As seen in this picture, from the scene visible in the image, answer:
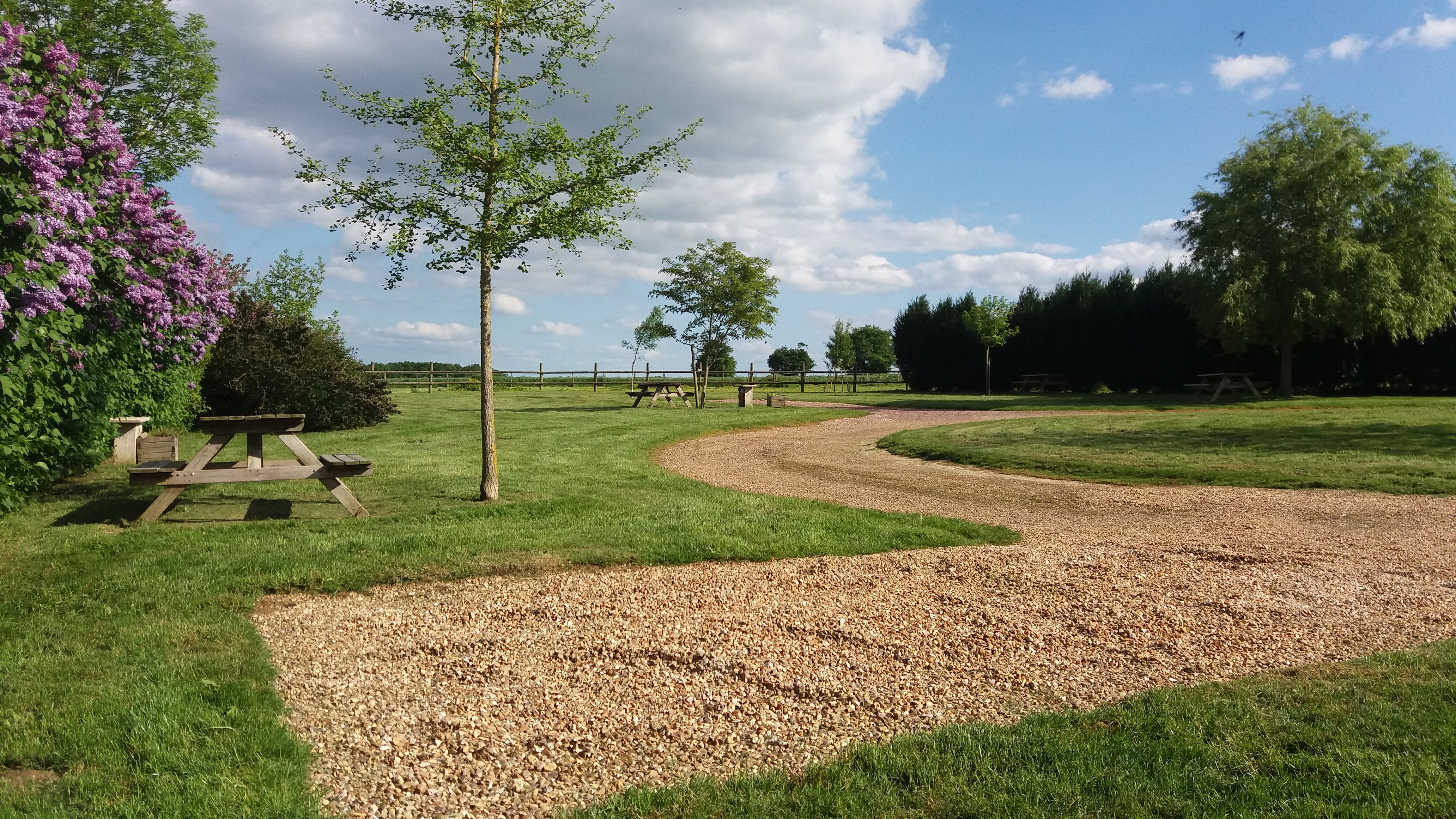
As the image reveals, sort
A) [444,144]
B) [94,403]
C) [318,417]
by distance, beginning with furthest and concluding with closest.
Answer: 1. [318,417]
2. [94,403]
3. [444,144]

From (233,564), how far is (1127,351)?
35.8 meters

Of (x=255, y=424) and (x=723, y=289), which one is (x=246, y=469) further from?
(x=723, y=289)

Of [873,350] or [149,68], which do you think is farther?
[873,350]

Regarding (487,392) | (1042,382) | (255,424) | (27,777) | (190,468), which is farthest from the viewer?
(1042,382)

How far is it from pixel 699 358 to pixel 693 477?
62.3ft

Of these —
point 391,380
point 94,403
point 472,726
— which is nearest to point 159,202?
point 94,403

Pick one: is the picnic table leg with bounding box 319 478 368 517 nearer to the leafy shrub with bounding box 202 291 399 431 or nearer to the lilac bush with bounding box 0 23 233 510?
the lilac bush with bounding box 0 23 233 510

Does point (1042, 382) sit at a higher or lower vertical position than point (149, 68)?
lower

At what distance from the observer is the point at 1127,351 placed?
35812mm

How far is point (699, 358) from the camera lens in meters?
31.2

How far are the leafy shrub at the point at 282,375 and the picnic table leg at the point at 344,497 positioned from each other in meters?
11.5

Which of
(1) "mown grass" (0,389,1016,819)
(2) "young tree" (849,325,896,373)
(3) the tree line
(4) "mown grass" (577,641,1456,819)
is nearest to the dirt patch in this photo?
(1) "mown grass" (0,389,1016,819)

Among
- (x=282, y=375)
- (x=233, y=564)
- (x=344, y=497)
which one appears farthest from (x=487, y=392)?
(x=282, y=375)

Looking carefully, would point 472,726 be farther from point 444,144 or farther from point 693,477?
point 693,477
